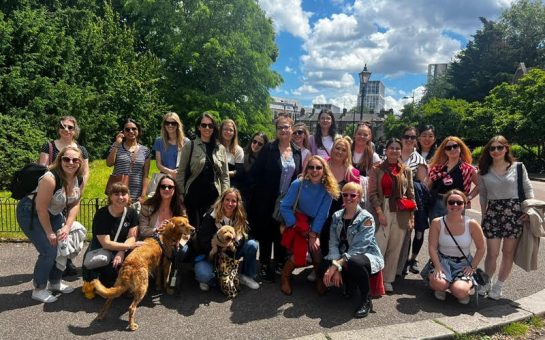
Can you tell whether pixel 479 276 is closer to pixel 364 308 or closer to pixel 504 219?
pixel 504 219

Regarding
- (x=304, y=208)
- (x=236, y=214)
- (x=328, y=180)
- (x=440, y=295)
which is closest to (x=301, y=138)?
(x=328, y=180)

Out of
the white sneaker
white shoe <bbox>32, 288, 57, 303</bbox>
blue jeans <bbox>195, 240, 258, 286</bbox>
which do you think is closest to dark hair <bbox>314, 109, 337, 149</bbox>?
blue jeans <bbox>195, 240, 258, 286</bbox>

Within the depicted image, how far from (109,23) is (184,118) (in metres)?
6.51

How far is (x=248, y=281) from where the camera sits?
16.4 ft

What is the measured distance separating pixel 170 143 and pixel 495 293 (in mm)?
5039

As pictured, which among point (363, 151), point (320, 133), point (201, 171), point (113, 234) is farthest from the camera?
point (320, 133)

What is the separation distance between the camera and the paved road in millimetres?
3814

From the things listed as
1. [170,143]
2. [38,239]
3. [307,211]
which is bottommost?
[38,239]

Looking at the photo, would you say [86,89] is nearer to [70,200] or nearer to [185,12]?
[185,12]

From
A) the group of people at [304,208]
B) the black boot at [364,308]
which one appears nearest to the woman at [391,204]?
the group of people at [304,208]

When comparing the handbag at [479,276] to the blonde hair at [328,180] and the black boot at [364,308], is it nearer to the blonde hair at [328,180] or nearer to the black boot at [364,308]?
the black boot at [364,308]

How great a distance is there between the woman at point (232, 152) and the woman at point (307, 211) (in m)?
1.42

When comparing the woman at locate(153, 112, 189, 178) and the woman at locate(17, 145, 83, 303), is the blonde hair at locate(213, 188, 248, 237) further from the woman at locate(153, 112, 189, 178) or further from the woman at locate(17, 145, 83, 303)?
the woman at locate(17, 145, 83, 303)

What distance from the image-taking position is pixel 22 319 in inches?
155
